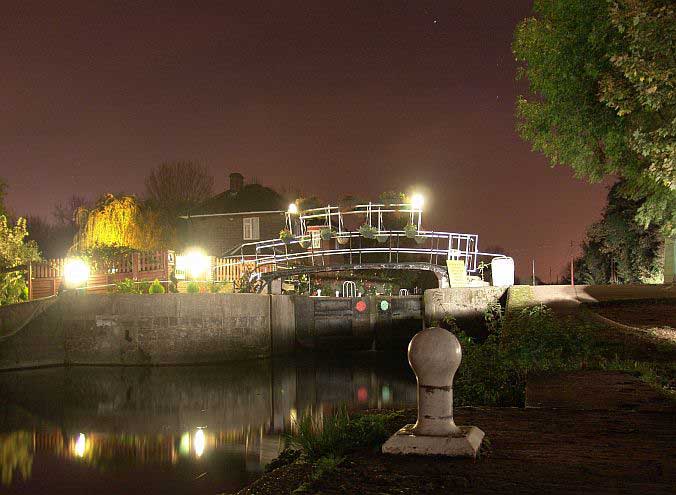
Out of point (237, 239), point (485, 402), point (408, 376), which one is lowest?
point (408, 376)

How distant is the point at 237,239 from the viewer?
55.4 metres

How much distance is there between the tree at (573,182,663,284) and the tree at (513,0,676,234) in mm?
15123

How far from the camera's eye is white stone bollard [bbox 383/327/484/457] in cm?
558

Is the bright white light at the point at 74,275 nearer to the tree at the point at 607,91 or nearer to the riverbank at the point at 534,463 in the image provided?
the tree at the point at 607,91

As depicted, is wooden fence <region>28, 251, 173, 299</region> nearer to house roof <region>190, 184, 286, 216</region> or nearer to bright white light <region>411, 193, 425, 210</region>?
bright white light <region>411, 193, 425, 210</region>

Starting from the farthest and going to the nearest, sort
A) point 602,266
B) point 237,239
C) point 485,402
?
point 237,239, point 602,266, point 485,402

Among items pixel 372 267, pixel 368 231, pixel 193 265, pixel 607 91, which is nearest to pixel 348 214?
pixel 368 231

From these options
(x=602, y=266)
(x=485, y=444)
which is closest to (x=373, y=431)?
(x=485, y=444)

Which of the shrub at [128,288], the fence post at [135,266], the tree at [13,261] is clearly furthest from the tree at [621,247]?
the tree at [13,261]

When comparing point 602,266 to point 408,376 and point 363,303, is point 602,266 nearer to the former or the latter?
point 363,303

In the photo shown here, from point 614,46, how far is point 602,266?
30.9 metres

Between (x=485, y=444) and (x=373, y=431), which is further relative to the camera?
(x=373, y=431)

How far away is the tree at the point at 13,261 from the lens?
29.4 meters

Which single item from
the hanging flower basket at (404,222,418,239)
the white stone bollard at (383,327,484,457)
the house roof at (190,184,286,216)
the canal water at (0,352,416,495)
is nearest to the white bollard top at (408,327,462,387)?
the white stone bollard at (383,327,484,457)
